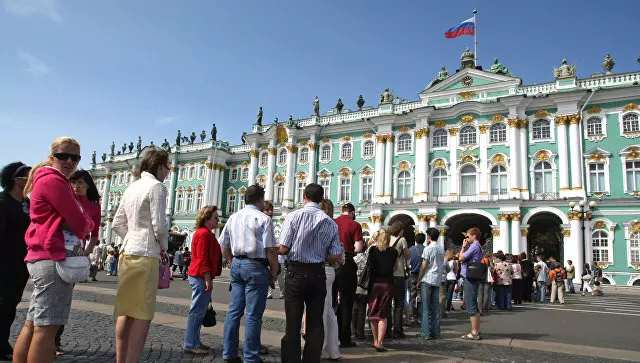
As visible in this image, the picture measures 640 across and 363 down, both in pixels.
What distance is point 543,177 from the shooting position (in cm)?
2819

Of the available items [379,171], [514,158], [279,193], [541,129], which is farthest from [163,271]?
[279,193]

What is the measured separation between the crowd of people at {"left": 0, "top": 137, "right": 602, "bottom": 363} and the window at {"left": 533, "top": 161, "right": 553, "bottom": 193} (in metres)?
23.2

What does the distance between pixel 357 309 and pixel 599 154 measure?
25.6m

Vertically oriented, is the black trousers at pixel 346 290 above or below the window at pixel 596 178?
below

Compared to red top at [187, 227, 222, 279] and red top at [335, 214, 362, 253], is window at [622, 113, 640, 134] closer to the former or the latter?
red top at [335, 214, 362, 253]

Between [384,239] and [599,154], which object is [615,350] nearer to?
[384,239]

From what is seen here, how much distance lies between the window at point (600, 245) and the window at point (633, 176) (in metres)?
3.17

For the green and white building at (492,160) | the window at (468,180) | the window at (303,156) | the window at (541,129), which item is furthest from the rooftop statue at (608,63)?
the window at (303,156)

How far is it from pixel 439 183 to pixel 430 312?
80.1 feet

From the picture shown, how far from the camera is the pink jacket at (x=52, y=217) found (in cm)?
353

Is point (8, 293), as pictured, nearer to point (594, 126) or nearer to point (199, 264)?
point (199, 264)

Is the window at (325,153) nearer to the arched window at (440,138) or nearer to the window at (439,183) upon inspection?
the arched window at (440,138)

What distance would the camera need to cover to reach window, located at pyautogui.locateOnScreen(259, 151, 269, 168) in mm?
40594

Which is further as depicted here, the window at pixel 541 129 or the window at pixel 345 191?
the window at pixel 345 191
